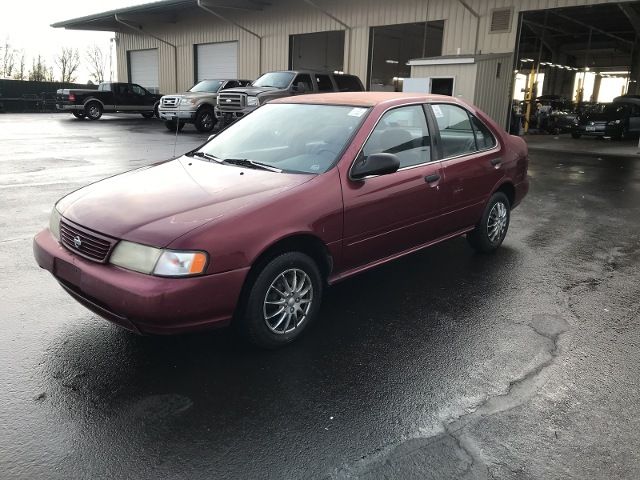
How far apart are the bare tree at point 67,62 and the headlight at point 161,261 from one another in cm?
6537

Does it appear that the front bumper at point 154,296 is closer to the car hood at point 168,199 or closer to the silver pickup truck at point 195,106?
the car hood at point 168,199

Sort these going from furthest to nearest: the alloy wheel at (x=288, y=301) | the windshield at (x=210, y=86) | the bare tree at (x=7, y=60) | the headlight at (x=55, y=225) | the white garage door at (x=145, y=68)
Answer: the bare tree at (x=7, y=60), the white garage door at (x=145, y=68), the windshield at (x=210, y=86), the headlight at (x=55, y=225), the alloy wheel at (x=288, y=301)

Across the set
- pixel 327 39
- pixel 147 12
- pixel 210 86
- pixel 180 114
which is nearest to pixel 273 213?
pixel 180 114

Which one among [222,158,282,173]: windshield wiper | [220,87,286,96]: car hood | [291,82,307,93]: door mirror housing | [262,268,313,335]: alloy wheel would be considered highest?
[291,82,307,93]: door mirror housing

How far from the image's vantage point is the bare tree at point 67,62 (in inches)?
2381

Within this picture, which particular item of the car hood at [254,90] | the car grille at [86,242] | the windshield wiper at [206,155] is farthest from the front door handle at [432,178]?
the car hood at [254,90]

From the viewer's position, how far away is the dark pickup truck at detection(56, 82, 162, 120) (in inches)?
955

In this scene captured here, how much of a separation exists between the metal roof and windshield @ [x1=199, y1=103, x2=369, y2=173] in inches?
837

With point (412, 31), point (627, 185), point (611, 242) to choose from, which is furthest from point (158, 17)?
point (611, 242)

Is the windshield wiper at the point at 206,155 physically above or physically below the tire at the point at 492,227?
above

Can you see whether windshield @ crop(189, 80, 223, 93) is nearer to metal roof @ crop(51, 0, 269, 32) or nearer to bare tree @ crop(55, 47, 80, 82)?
metal roof @ crop(51, 0, 269, 32)

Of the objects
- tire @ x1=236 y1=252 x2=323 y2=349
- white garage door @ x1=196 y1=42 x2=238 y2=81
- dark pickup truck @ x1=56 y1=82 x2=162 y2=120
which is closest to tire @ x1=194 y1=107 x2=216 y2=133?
dark pickup truck @ x1=56 y1=82 x2=162 y2=120

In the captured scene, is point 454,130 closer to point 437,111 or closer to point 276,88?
point 437,111

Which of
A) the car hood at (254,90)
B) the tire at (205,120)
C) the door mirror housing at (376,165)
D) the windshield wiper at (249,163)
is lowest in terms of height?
the tire at (205,120)
